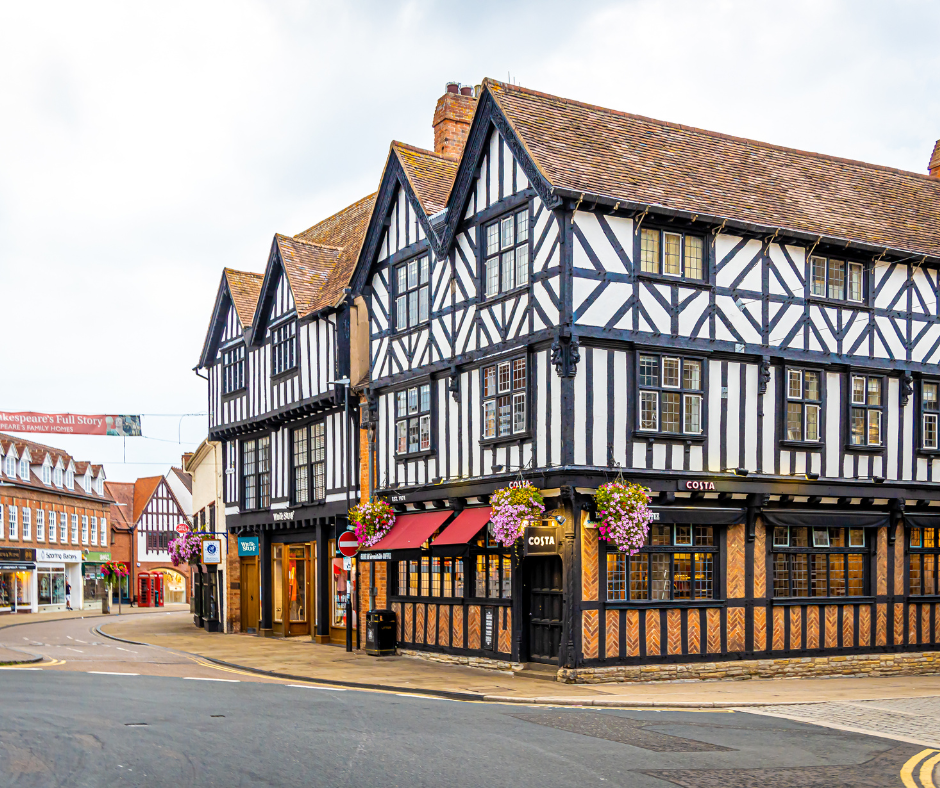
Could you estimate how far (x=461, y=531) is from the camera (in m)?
22.0

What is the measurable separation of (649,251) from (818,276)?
14.3 feet

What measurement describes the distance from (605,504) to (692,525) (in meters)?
2.69

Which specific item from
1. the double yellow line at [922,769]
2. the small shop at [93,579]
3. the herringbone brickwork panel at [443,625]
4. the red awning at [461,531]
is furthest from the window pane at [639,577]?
the small shop at [93,579]

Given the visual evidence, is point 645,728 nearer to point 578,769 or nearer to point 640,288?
point 578,769

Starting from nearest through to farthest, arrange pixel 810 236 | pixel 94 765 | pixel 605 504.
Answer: pixel 94 765 < pixel 605 504 < pixel 810 236

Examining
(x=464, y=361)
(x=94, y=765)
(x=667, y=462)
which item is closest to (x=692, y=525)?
(x=667, y=462)

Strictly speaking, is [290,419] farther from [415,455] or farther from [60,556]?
[60,556]

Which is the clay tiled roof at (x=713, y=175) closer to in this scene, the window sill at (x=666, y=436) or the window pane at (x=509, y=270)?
the window pane at (x=509, y=270)

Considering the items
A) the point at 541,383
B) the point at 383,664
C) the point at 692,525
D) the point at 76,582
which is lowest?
the point at 76,582

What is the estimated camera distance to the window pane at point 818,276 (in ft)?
75.6

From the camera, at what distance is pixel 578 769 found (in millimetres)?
10805

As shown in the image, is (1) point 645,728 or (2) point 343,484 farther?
(2) point 343,484

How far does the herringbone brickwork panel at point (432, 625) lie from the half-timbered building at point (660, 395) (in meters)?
0.13

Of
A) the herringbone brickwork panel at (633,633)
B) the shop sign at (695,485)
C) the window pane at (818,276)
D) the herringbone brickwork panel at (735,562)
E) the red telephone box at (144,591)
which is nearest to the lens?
the herringbone brickwork panel at (633,633)
